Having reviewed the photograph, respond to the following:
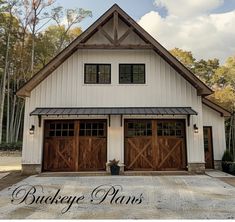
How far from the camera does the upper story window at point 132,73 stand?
1062cm

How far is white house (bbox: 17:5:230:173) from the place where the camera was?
10023mm

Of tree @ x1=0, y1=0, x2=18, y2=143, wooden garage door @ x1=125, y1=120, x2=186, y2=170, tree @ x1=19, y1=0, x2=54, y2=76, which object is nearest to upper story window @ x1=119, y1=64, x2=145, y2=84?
wooden garage door @ x1=125, y1=120, x2=186, y2=170

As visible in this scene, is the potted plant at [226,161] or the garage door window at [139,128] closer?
the garage door window at [139,128]

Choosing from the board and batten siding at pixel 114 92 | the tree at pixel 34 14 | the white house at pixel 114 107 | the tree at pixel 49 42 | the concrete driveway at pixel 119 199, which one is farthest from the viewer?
the tree at pixel 49 42

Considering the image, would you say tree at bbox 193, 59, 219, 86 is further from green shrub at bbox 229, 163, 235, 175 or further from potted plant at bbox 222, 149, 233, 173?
green shrub at bbox 229, 163, 235, 175

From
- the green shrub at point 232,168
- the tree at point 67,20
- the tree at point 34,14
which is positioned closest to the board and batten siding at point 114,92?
the green shrub at point 232,168

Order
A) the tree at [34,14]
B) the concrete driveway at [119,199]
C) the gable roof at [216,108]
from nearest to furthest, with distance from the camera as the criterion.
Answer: the concrete driveway at [119,199], the gable roof at [216,108], the tree at [34,14]

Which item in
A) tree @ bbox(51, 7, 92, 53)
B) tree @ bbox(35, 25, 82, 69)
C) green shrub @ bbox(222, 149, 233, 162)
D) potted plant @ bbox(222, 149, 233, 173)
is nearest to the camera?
potted plant @ bbox(222, 149, 233, 173)

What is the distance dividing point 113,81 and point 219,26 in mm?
19729

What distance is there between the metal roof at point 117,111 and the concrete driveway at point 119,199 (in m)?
2.54

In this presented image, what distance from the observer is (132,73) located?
10719mm

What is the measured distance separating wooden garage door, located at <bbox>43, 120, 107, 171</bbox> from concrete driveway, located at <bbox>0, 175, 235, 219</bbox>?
5.34 ft

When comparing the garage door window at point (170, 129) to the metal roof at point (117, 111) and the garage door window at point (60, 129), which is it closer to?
the metal roof at point (117, 111)

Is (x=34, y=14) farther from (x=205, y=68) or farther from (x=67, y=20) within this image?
(x=205, y=68)
